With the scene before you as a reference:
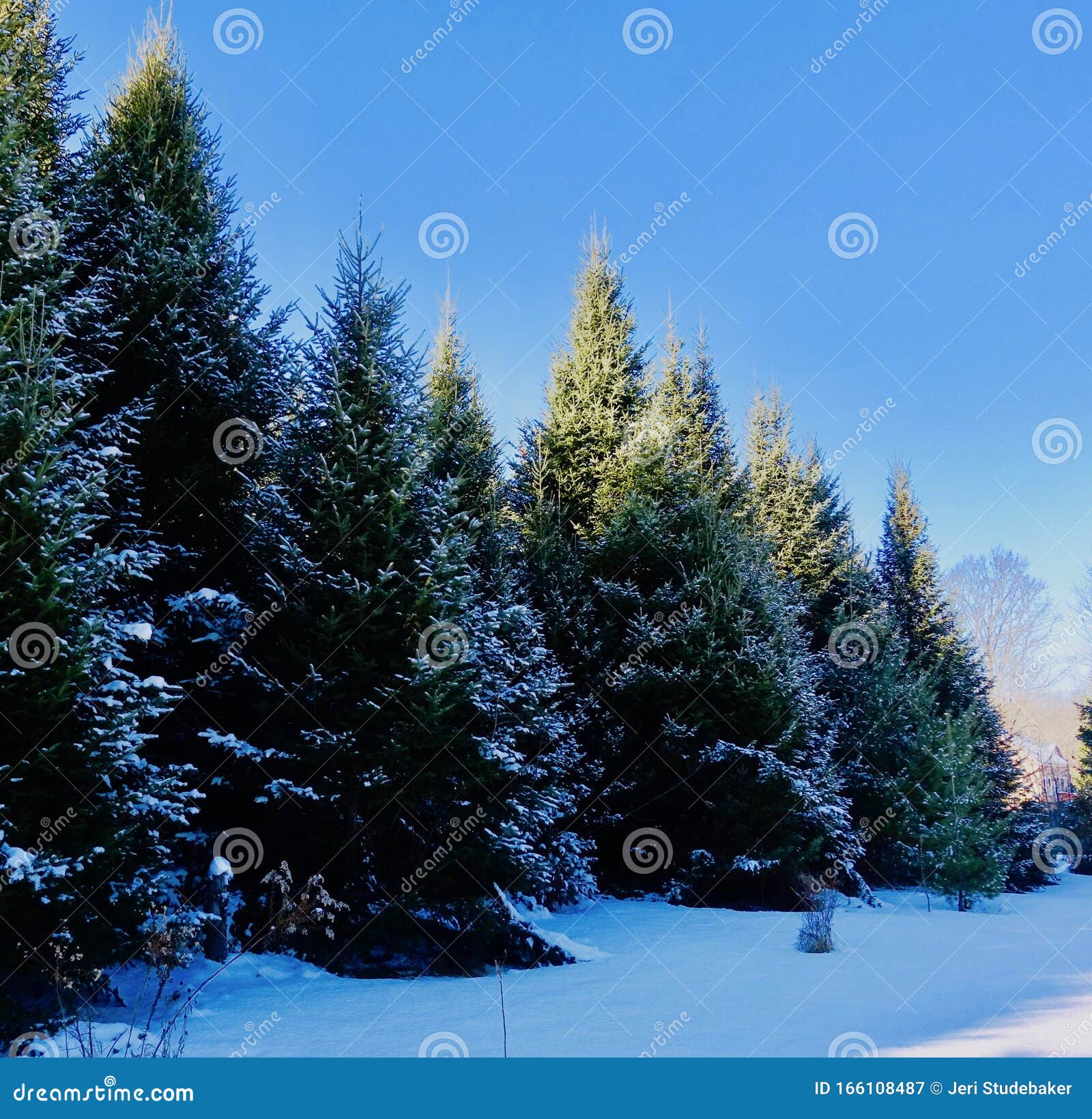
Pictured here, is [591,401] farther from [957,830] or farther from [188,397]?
[957,830]

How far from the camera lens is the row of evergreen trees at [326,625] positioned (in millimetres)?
6418

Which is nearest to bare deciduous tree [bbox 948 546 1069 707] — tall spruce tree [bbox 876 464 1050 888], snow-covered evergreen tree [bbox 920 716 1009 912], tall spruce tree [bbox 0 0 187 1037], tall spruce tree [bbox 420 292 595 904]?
tall spruce tree [bbox 876 464 1050 888]

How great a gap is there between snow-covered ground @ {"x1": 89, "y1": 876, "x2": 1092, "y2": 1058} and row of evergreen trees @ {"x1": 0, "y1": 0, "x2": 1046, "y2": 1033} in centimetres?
75

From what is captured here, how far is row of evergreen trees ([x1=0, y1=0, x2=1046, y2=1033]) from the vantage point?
6418 mm

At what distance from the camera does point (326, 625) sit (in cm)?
856

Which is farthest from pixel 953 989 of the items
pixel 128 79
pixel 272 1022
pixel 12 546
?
pixel 128 79

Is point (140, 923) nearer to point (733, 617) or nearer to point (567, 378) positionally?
point (733, 617)

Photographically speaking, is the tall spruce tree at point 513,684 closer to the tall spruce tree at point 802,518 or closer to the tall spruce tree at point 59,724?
the tall spruce tree at point 59,724

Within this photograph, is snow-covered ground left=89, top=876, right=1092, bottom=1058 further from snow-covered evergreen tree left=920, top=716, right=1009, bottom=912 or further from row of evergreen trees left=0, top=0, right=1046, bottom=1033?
snow-covered evergreen tree left=920, top=716, right=1009, bottom=912

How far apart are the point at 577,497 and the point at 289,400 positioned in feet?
24.8

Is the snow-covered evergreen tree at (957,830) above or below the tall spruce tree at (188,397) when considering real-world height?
below

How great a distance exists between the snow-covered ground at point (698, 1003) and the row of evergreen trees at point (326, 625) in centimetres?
75

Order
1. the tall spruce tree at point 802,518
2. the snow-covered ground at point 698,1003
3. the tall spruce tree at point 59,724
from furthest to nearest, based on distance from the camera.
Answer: the tall spruce tree at point 802,518, the tall spruce tree at point 59,724, the snow-covered ground at point 698,1003

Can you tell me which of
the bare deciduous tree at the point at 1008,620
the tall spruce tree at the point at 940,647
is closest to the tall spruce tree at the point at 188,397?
the tall spruce tree at the point at 940,647
